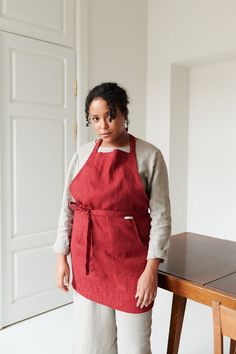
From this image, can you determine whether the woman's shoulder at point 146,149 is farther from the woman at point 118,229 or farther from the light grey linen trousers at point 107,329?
the light grey linen trousers at point 107,329

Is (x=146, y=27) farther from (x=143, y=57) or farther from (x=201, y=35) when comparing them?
(x=201, y=35)

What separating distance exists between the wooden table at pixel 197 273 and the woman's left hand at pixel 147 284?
0.16 meters

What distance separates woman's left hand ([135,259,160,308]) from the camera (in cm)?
117

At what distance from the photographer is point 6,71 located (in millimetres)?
2217

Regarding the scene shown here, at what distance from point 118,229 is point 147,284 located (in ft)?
0.65

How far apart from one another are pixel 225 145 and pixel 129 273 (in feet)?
6.43

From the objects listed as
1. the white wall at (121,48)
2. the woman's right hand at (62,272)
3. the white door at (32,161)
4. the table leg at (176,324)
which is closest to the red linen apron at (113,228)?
the woman's right hand at (62,272)

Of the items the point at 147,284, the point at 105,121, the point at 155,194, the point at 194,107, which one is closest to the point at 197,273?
the point at 147,284

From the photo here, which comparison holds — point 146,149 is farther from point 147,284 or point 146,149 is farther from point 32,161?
point 32,161

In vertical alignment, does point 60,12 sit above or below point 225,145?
above

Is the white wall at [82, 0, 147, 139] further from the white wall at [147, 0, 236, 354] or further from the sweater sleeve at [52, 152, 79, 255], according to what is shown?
the sweater sleeve at [52, 152, 79, 255]

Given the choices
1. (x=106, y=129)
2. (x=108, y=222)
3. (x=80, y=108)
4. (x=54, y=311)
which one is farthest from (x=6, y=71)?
(x=54, y=311)

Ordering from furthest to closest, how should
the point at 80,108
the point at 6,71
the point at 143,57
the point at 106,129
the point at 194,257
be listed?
the point at 143,57 < the point at 80,108 < the point at 6,71 < the point at 194,257 < the point at 106,129

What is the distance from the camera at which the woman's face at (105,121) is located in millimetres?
1200
